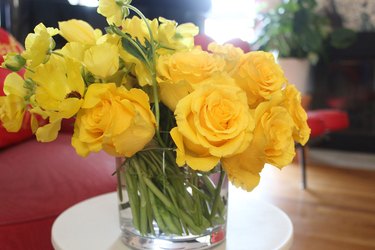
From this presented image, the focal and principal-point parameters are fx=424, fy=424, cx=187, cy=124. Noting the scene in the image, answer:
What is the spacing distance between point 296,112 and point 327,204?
5.80ft

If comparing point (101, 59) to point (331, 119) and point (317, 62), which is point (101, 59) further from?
point (317, 62)

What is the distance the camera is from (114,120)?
551 mm

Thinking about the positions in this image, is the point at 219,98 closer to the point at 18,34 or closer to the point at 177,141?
the point at 177,141

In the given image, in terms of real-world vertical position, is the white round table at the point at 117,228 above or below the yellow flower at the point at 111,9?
below

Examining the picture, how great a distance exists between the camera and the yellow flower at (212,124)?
537 millimetres

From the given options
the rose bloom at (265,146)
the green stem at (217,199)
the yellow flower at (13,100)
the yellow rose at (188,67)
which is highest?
the yellow rose at (188,67)

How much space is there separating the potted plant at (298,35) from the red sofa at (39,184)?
90.3 inches

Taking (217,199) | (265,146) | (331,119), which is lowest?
(331,119)

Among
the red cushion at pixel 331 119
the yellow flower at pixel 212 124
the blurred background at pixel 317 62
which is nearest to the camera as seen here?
the yellow flower at pixel 212 124

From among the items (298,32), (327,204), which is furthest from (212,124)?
(298,32)

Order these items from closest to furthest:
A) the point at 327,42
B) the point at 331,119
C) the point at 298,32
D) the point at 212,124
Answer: the point at 212,124
the point at 331,119
the point at 298,32
the point at 327,42

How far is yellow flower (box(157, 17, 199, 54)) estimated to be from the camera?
62cm

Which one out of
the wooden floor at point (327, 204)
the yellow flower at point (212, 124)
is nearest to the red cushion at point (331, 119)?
the wooden floor at point (327, 204)

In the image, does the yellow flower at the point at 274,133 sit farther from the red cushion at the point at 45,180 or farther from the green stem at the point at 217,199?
the red cushion at the point at 45,180
